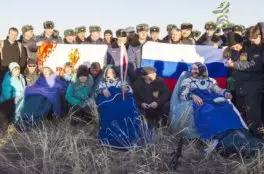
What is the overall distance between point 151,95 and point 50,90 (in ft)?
5.91

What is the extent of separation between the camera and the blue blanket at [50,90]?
7844 mm

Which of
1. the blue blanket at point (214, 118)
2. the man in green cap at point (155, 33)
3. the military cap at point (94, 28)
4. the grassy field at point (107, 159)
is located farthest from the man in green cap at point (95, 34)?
the grassy field at point (107, 159)

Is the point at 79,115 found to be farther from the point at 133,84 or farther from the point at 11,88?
the point at 11,88

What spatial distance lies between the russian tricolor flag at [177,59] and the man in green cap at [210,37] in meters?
0.43

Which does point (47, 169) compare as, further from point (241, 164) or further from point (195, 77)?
point (195, 77)

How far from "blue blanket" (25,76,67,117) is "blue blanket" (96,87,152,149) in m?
1.09

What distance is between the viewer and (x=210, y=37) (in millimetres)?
9141

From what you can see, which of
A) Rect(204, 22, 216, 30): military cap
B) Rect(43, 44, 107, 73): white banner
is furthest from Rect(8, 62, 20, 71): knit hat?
Rect(204, 22, 216, 30): military cap

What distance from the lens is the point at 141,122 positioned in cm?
587

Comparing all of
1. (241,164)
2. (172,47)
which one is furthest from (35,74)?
(241,164)

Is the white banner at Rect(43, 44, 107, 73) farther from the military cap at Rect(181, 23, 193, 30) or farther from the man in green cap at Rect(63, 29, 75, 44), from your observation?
the military cap at Rect(181, 23, 193, 30)

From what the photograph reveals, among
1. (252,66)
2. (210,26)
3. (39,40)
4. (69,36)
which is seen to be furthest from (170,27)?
(252,66)

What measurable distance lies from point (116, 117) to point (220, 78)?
2.91m

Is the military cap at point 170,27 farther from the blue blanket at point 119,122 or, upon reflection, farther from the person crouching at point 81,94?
the blue blanket at point 119,122
